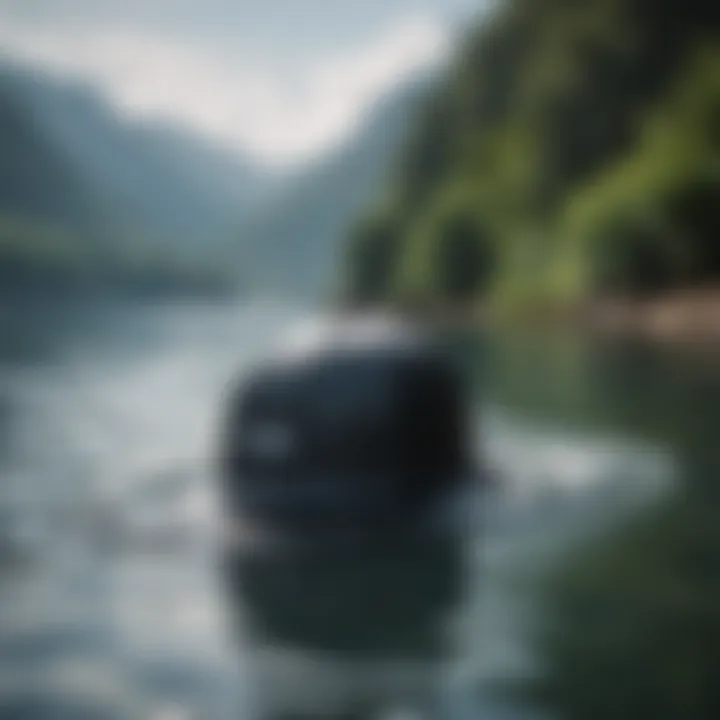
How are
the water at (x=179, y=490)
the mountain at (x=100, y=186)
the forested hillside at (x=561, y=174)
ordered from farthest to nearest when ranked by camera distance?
the forested hillside at (x=561, y=174) < the mountain at (x=100, y=186) < the water at (x=179, y=490)

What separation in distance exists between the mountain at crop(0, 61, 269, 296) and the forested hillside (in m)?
0.22

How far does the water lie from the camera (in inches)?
54.9

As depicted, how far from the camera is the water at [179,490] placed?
1.40 meters

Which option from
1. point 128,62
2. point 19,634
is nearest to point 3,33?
point 128,62

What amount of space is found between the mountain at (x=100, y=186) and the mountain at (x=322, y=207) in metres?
0.05

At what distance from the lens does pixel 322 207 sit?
1.70m

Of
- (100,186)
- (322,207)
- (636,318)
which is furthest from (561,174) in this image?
(100,186)

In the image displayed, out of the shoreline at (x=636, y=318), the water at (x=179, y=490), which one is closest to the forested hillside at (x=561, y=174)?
the shoreline at (x=636, y=318)

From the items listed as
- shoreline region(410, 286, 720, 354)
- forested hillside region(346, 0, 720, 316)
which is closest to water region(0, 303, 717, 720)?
shoreline region(410, 286, 720, 354)

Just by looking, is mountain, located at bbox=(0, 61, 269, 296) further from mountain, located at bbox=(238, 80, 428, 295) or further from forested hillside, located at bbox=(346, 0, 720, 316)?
forested hillside, located at bbox=(346, 0, 720, 316)

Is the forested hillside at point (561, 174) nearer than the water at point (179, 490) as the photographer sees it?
No

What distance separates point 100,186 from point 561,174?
704 mm

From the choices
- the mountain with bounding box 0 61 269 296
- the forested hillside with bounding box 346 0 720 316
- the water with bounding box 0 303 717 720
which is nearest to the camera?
the water with bounding box 0 303 717 720

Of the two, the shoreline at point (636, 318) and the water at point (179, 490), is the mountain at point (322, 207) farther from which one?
the shoreline at point (636, 318)
